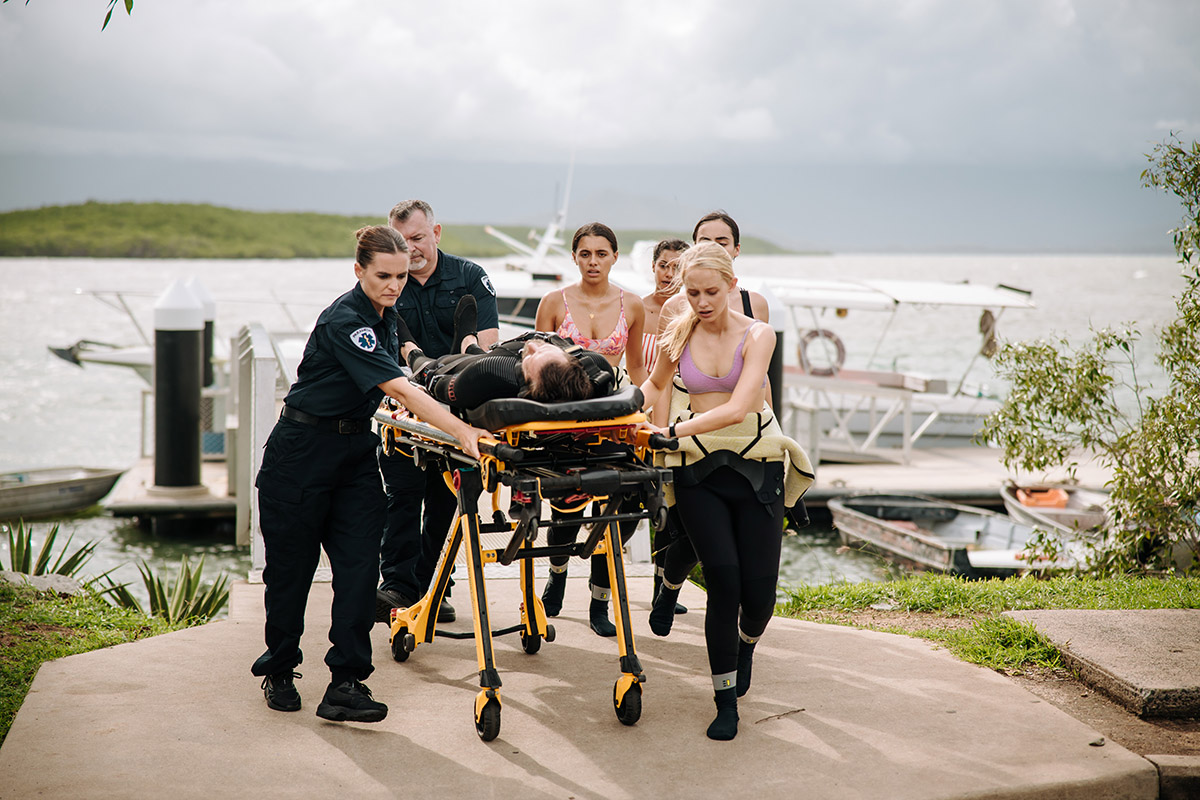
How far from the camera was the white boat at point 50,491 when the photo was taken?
15650 mm

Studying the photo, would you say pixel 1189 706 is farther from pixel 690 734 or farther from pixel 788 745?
pixel 690 734

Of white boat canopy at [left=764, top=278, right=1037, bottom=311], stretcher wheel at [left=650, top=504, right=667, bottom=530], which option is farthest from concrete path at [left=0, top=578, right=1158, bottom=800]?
white boat canopy at [left=764, top=278, right=1037, bottom=311]

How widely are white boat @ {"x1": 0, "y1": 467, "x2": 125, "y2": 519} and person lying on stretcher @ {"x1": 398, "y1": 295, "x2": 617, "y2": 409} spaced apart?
45.5 feet

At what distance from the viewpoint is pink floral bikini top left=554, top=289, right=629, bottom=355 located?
5.53 metres

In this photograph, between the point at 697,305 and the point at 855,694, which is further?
the point at 855,694

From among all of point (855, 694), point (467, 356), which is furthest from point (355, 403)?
point (855, 694)

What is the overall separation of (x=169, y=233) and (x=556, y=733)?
A: 101 m

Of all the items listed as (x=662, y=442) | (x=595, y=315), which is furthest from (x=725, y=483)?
(x=595, y=315)

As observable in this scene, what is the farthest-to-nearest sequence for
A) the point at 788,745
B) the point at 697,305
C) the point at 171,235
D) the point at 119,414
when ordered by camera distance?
the point at 171,235 → the point at 119,414 → the point at 697,305 → the point at 788,745

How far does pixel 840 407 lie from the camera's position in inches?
879

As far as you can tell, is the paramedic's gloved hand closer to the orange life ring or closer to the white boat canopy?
the white boat canopy

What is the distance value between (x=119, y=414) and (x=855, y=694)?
3301cm

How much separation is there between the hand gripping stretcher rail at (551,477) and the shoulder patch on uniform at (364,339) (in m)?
0.41

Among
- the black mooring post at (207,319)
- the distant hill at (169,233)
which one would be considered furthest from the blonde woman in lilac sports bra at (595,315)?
the distant hill at (169,233)
